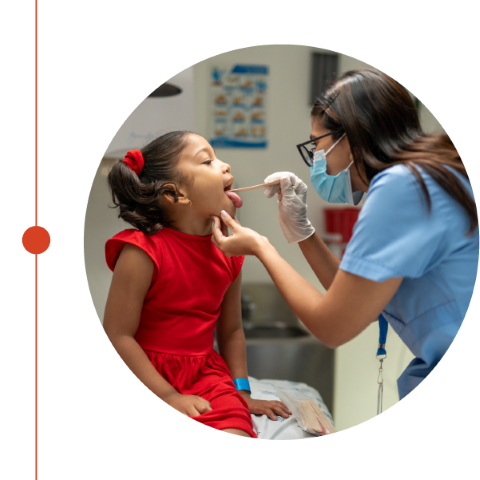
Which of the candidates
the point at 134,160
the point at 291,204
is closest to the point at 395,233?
the point at 291,204

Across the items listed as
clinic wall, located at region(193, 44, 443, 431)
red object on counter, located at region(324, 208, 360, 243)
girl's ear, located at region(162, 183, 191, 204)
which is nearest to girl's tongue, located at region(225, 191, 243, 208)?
girl's ear, located at region(162, 183, 191, 204)

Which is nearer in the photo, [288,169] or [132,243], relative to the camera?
[132,243]

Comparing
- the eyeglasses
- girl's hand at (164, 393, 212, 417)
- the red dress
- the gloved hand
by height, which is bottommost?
girl's hand at (164, 393, 212, 417)

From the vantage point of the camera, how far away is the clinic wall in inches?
64.9

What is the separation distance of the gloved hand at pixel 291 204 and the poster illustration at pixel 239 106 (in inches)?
24.6

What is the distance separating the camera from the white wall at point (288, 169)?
1.64 m

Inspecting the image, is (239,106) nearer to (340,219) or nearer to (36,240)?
(340,219)

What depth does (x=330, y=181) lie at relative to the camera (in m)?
1.10

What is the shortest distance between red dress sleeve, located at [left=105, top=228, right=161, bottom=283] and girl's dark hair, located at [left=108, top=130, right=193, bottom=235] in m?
0.04

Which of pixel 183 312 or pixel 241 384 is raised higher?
pixel 183 312

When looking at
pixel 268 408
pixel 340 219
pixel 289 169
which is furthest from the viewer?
pixel 340 219

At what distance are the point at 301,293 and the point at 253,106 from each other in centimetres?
116

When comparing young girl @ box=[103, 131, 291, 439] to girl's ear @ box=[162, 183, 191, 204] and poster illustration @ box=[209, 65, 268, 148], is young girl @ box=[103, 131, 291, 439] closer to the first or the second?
girl's ear @ box=[162, 183, 191, 204]

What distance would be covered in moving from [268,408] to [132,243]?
61cm
